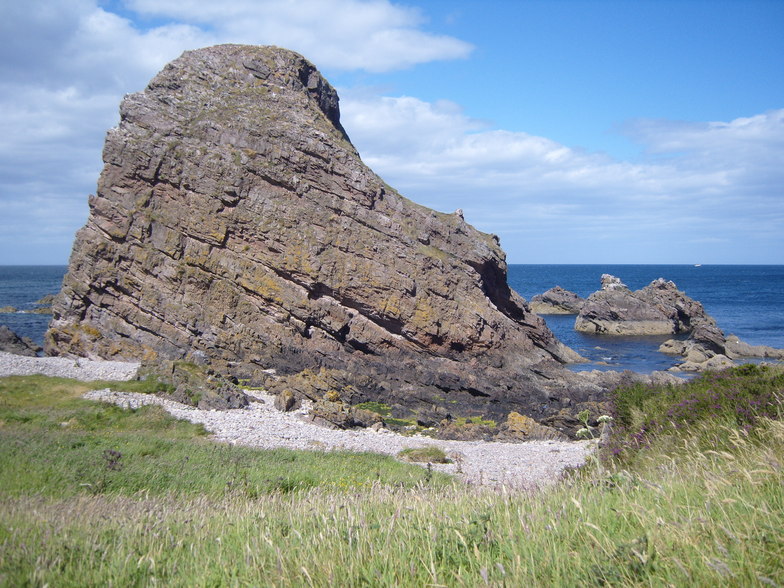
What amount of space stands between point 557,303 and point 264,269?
6577cm

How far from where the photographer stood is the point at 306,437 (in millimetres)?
20109

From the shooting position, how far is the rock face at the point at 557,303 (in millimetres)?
87387

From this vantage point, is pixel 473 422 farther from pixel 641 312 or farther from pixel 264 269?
pixel 641 312

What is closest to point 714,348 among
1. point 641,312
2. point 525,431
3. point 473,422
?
point 641,312

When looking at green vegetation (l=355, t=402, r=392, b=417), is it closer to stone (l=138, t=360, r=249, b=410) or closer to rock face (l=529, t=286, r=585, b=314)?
stone (l=138, t=360, r=249, b=410)

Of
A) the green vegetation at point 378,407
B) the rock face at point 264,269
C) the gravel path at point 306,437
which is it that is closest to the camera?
the gravel path at point 306,437

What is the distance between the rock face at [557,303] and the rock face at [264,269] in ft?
179

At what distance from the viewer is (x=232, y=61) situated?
37812 millimetres

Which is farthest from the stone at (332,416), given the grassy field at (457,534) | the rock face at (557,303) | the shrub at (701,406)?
the rock face at (557,303)

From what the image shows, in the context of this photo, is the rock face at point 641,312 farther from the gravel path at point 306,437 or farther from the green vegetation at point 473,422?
the gravel path at point 306,437

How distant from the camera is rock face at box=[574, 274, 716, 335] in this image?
212 ft

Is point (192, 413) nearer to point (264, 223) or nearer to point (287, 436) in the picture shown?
point (287, 436)

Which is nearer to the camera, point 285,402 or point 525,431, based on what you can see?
point 285,402

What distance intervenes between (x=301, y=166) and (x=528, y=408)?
64.1 ft
